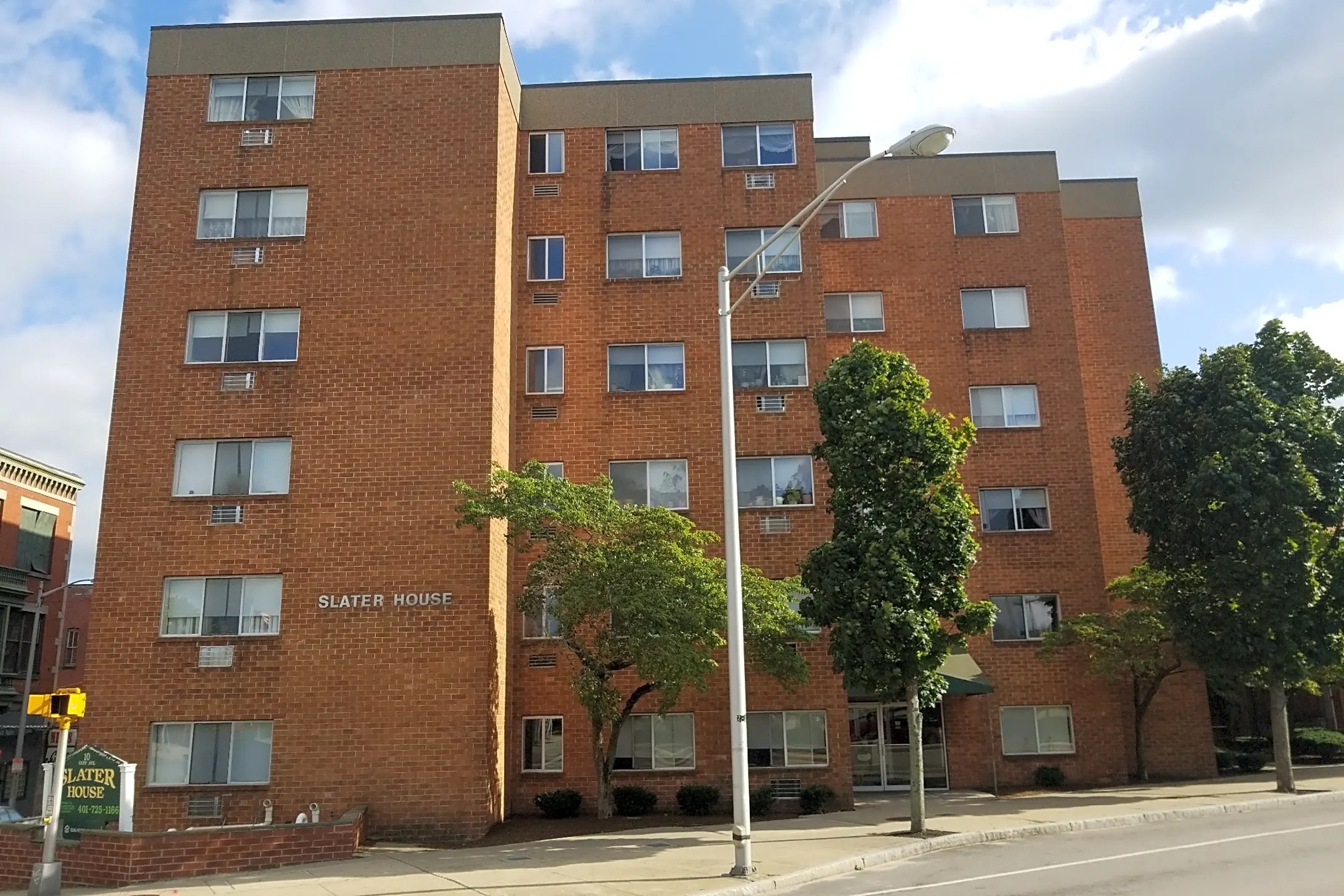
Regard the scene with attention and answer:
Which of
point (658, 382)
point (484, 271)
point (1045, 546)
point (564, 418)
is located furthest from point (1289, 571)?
point (484, 271)

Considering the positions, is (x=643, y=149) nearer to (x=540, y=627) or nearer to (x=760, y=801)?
(x=540, y=627)

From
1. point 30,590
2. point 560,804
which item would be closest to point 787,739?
point 560,804

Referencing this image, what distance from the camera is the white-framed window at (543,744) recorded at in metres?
23.6

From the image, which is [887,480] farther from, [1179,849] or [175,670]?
[175,670]

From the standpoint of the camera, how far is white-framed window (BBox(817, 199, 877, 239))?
2956 cm

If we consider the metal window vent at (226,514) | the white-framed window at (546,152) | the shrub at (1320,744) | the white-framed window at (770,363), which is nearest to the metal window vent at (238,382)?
the metal window vent at (226,514)

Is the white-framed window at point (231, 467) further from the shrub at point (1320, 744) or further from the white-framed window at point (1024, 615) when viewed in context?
the shrub at point (1320, 744)

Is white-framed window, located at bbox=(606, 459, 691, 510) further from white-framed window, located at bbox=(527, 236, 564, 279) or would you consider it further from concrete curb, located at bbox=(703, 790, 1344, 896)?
concrete curb, located at bbox=(703, 790, 1344, 896)

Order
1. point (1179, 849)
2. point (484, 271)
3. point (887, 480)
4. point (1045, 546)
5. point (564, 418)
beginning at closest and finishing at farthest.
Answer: point (1179, 849), point (887, 480), point (484, 271), point (564, 418), point (1045, 546)

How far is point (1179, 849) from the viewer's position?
49.6ft

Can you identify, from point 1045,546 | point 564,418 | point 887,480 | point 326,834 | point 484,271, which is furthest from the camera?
point 1045,546

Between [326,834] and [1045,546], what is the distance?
1921 cm

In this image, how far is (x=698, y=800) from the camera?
2214cm

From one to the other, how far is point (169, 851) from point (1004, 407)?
72.6 ft
